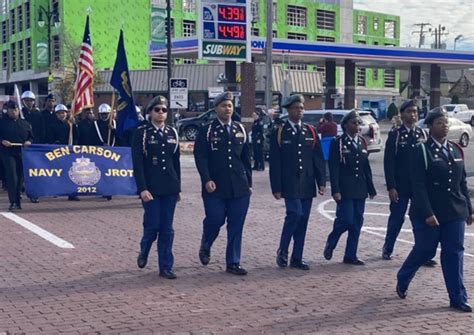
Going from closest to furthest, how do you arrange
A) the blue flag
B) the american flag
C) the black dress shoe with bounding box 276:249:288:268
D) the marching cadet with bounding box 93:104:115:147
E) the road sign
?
the black dress shoe with bounding box 276:249:288:268 → the blue flag → the american flag → the marching cadet with bounding box 93:104:115:147 → the road sign

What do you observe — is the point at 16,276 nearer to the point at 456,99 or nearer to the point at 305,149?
the point at 305,149

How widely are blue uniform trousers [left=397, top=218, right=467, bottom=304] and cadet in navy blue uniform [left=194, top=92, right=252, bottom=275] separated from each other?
211 cm

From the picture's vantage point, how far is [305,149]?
29.3 ft

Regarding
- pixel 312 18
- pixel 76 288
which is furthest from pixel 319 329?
pixel 312 18

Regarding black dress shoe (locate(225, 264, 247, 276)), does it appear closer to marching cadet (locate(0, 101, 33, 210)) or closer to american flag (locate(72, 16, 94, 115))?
marching cadet (locate(0, 101, 33, 210))

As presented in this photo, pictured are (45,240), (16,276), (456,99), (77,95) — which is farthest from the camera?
(456,99)

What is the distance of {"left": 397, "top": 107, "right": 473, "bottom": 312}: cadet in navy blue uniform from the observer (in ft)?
23.1

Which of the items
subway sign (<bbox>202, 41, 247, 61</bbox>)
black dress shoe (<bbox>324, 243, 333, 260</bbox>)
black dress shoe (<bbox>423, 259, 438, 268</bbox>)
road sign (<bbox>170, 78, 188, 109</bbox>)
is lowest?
black dress shoe (<bbox>423, 259, 438, 268</bbox>)

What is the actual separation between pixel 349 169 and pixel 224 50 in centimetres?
2134

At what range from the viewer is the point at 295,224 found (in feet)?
28.9

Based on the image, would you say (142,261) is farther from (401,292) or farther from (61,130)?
(61,130)

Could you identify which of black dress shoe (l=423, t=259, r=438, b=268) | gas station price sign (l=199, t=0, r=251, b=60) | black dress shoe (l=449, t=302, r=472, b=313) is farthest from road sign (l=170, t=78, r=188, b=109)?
black dress shoe (l=449, t=302, r=472, b=313)

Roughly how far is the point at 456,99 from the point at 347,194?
73.6 metres

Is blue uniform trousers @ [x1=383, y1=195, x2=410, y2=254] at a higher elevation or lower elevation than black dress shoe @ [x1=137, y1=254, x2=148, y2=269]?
higher
